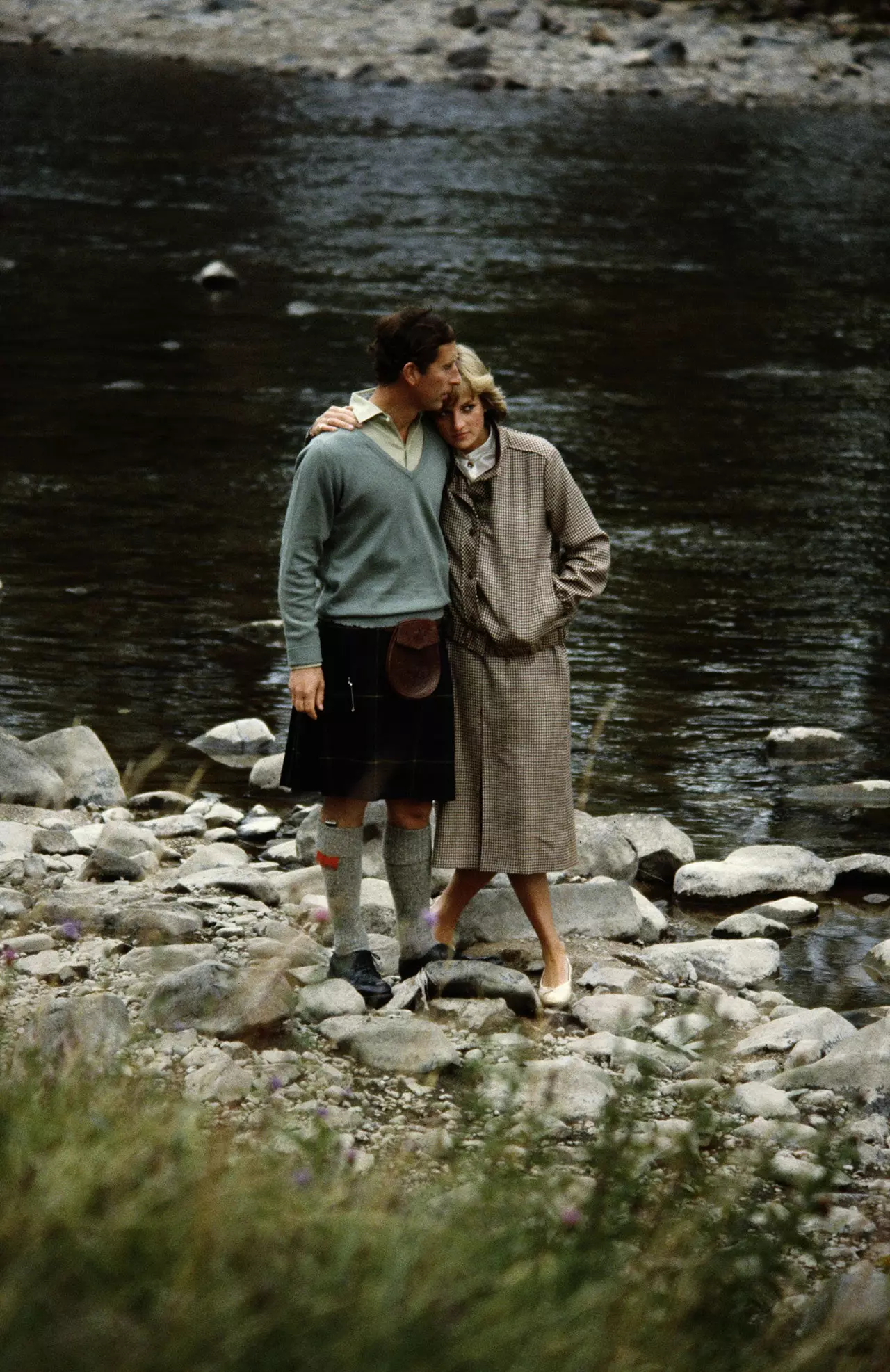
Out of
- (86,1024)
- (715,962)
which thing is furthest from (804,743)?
(86,1024)

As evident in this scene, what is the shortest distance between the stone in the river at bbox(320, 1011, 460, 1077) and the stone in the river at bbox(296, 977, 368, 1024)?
0.30 feet

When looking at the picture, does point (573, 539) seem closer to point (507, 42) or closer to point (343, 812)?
point (343, 812)

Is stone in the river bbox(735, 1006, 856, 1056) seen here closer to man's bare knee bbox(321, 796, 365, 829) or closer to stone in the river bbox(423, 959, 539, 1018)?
stone in the river bbox(423, 959, 539, 1018)

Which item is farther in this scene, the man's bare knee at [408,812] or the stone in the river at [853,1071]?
the man's bare knee at [408,812]

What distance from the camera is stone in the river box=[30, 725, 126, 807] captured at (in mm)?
7184

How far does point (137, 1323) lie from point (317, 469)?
2.78 m

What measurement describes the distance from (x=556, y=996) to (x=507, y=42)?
37043 mm

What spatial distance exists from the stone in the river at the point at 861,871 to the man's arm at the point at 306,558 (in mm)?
2861

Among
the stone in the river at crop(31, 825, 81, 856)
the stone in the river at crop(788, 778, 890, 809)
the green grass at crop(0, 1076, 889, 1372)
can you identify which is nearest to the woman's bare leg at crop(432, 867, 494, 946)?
the stone in the river at crop(31, 825, 81, 856)

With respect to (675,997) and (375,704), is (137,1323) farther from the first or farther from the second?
(675,997)

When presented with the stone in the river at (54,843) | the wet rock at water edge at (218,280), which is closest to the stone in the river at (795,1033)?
the stone in the river at (54,843)

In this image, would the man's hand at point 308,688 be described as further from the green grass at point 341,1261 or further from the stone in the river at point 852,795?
the stone in the river at point 852,795

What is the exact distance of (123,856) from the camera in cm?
598

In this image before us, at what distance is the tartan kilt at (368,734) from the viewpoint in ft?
16.2
